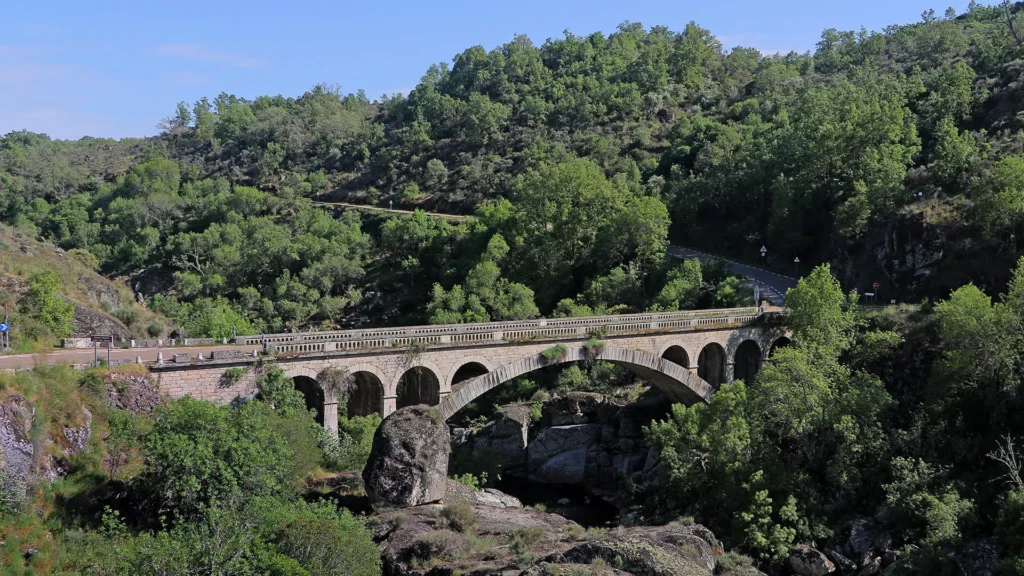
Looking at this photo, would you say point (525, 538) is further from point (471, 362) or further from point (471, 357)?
point (471, 362)

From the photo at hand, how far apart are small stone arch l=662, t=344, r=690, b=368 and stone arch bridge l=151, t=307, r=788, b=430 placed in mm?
75

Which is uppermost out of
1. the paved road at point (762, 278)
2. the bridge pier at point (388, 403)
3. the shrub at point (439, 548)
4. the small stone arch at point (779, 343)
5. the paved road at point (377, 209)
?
the paved road at point (377, 209)

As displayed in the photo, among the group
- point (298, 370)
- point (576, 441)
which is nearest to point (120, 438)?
point (298, 370)

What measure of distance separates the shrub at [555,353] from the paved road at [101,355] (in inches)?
532

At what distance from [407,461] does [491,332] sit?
11.6 meters

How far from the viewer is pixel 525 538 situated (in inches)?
1086

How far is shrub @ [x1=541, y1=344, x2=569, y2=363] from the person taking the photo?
4047 cm

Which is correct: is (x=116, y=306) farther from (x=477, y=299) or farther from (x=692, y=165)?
(x=692, y=165)

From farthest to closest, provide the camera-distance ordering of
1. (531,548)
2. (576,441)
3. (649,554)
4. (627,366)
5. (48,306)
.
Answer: (576,441) < (627,366) < (48,306) < (531,548) < (649,554)

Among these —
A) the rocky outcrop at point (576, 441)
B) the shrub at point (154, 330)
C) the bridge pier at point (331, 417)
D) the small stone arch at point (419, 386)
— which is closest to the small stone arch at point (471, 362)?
the small stone arch at point (419, 386)

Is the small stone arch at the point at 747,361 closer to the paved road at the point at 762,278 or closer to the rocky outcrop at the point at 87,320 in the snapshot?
the paved road at the point at 762,278

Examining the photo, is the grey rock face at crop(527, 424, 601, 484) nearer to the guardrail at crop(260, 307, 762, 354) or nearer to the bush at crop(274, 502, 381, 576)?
the guardrail at crop(260, 307, 762, 354)

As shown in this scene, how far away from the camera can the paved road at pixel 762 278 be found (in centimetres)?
5752

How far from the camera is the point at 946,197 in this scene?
173 feet
